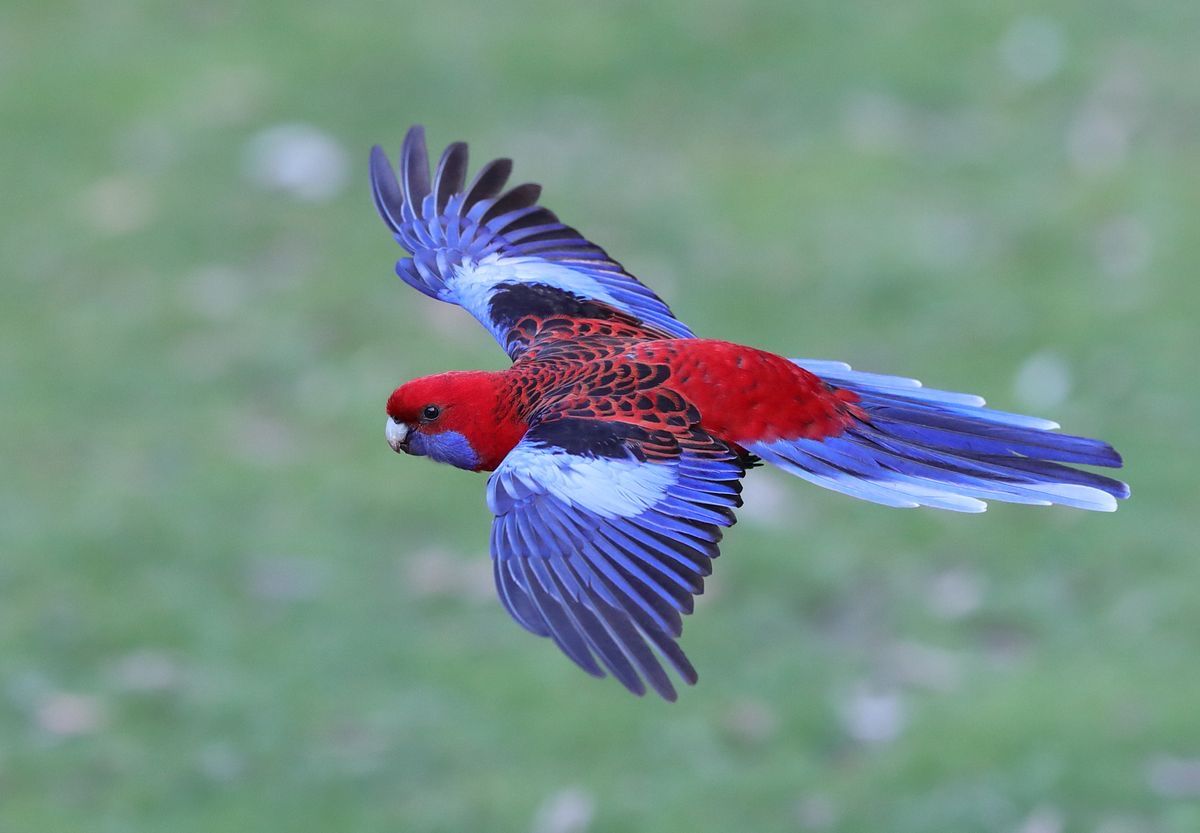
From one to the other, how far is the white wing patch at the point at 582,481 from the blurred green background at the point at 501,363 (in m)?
2.64

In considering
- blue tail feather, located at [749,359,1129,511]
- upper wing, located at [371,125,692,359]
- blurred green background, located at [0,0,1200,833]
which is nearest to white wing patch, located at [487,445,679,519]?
blue tail feather, located at [749,359,1129,511]

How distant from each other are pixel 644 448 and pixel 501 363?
4.31 m

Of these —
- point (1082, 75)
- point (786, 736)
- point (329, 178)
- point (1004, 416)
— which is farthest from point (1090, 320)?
point (1004, 416)

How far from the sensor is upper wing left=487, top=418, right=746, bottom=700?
138 inches

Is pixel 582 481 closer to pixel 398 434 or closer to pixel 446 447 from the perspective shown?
pixel 446 447

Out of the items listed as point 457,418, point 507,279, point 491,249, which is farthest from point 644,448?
point 491,249

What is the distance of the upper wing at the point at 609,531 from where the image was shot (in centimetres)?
351

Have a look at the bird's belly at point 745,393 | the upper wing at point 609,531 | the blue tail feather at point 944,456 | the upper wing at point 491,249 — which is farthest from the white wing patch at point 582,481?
the upper wing at point 491,249

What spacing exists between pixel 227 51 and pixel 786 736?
17.3ft

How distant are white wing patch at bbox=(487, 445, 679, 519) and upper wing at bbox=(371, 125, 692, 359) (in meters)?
0.87

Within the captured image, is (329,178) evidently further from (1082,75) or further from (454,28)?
(1082,75)

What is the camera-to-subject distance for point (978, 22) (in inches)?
396

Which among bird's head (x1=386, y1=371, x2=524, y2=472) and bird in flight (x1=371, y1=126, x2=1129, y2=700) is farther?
bird's head (x1=386, y1=371, x2=524, y2=472)

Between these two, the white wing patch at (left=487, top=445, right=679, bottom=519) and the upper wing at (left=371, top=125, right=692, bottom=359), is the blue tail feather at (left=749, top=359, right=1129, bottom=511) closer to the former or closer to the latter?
→ the white wing patch at (left=487, top=445, right=679, bottom=519)
